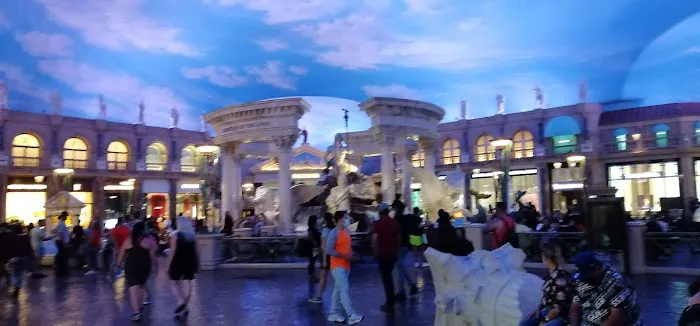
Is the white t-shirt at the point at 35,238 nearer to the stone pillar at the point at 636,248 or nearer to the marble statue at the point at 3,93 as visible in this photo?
the stone pillar at the point at 636,248

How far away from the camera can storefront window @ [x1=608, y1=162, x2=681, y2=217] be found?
34.5 metres

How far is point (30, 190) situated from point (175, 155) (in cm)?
1077

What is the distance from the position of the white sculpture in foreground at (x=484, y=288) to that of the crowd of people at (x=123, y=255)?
4.53 m

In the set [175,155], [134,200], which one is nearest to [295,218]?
[134,200]

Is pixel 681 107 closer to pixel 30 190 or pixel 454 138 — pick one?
pixel 454 138

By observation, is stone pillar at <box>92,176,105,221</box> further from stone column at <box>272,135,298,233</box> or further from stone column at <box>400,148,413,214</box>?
stone column at <box>272,135,298,233</box>

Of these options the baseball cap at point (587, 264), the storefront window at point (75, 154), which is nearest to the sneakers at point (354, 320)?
the baseball cap at point (587, 264)

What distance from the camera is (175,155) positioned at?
149 feet

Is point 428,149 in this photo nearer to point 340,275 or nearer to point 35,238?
point 35,238

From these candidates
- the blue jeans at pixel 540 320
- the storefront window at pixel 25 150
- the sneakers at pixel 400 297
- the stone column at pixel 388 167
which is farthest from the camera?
the storefront window at pixel 25 150

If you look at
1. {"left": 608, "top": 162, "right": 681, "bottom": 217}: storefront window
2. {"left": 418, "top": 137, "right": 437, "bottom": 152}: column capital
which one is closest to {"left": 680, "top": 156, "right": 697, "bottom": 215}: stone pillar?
{"left": 608, "top": 162, "right": 681, "bottom": 217}: storefront window

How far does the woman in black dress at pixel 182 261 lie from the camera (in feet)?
28.2

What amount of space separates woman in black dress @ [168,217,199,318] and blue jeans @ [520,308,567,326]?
528 cm

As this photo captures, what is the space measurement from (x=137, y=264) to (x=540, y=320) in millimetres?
5966
